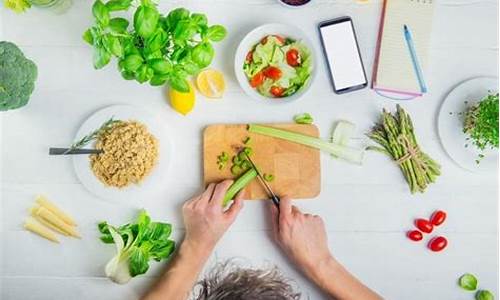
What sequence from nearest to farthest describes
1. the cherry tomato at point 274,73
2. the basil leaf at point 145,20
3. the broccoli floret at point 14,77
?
the basil leaf at point 145,20 → the broccoli floret at point 14,77 → the cherry tomato at point 274,73

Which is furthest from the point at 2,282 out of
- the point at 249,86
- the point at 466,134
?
the point at 466,134

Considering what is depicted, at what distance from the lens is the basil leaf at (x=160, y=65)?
1135 millimetres

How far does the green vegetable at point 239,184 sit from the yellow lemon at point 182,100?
8.3 inches

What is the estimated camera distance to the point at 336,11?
1.38m

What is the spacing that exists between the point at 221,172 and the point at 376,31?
52cm

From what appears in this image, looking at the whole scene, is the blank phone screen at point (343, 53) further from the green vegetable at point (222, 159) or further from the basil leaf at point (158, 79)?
the basil leaf at point (158, 79)

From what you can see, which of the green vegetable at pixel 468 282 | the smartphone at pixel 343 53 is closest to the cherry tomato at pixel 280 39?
the smartphone at pixel 343 53

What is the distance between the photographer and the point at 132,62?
3.70 feet

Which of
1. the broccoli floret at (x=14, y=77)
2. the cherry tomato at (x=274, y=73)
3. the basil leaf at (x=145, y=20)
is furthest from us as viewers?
the cherry tomato at (x=274, y=73)

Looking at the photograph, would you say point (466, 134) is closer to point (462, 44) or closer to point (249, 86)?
point (462, 44)

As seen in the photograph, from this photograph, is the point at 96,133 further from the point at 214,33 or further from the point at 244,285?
the point at 244,285

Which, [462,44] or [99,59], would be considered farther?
[462,44]

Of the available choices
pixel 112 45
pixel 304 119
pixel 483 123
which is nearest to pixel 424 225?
pixel 483 123

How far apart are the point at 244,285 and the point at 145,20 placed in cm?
62
